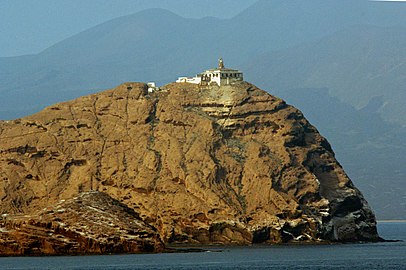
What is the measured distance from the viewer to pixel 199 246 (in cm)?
19425

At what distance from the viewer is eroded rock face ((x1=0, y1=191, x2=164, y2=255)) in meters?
166

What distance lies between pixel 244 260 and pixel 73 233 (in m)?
21.9

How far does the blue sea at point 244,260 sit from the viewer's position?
157 meters

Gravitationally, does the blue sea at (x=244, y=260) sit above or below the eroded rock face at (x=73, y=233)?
below

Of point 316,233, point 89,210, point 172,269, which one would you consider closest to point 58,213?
point 89,210

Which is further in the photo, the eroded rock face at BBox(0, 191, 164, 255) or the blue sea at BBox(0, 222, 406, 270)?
the eroded rock face at BBox(0, 191, 164, 255)

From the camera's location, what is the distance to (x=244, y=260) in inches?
6609

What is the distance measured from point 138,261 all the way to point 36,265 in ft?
46.6

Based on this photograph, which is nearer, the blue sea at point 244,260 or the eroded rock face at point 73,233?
the blue sea at point 244,260

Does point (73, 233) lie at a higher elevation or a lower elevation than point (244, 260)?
higher

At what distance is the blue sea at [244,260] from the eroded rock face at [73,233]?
133cm

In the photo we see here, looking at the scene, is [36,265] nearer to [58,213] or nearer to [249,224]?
[58,213]

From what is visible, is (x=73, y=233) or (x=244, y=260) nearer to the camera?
(x=73, y=233)

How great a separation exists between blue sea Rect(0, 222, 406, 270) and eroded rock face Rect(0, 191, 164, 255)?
52.5 inches
